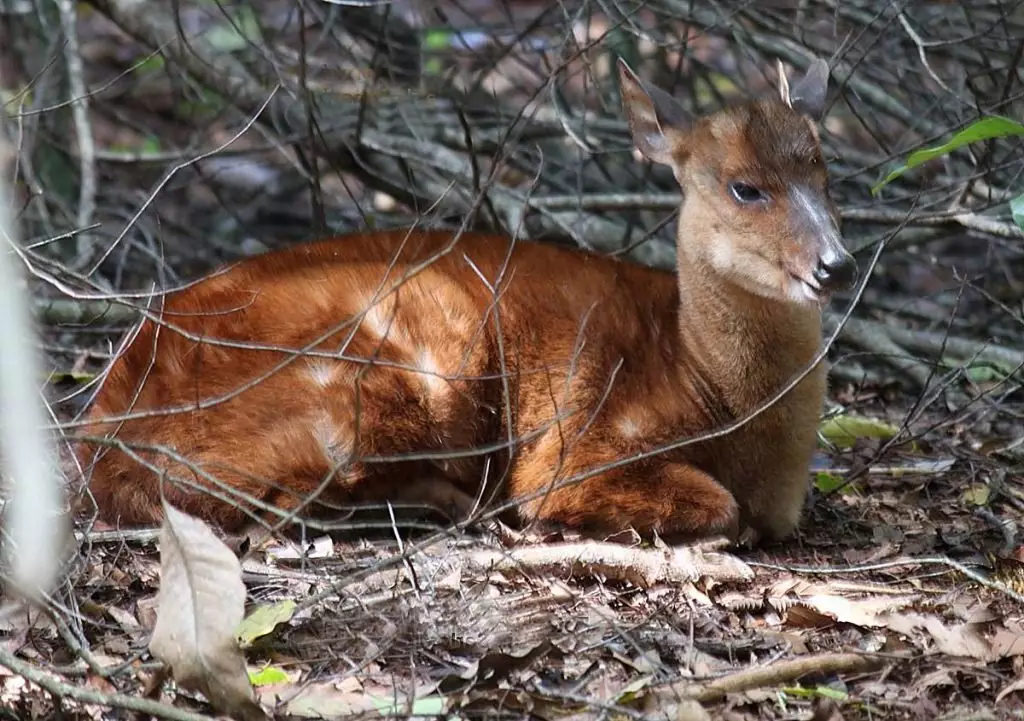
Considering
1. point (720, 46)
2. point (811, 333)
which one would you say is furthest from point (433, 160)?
point (720, 46)

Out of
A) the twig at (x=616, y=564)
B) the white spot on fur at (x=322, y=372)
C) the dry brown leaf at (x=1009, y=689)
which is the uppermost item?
the white spot on fur at (x=322, y=372)

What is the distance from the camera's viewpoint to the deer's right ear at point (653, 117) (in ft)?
16.9

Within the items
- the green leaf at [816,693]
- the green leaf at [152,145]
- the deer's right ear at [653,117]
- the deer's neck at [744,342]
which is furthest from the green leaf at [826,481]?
the green leaf at [152,145]

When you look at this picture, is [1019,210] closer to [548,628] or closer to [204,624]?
[548,628]

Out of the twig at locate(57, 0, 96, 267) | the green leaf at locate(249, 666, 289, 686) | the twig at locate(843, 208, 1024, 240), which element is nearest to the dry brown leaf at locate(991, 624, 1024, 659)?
the twig at locate(843, 208, 1024, 240)

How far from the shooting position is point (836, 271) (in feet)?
14.4

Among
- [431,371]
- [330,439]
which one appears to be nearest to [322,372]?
[330,439]

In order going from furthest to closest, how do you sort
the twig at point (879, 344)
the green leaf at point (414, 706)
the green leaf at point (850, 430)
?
the twig at point (879, 344) < the green leaf at point (850, 430) < the green leaf at point (414, 706)

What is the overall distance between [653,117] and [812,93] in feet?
1.96

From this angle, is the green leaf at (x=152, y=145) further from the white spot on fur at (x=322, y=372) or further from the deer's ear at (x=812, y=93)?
the deer's ear at (x=812, y=93)

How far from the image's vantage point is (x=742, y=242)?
15.6ft

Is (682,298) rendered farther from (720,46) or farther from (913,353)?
(720,46)

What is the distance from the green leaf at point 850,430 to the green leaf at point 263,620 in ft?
9.42

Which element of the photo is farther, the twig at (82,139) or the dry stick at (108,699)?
the twig at (82,139)
